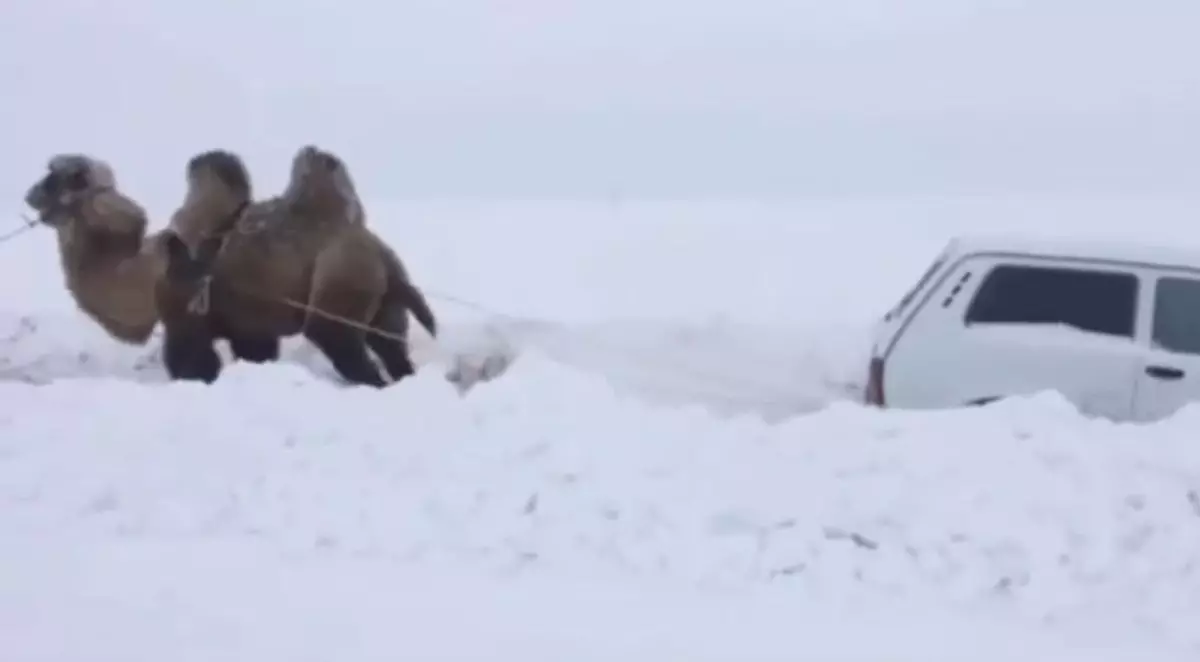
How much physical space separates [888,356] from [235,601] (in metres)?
4.00

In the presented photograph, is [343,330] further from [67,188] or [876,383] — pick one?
[876,383]

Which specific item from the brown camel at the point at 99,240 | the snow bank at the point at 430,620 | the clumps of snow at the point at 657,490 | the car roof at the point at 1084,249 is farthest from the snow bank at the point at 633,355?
the snow bank at the point at 430,620

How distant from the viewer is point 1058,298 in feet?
26.8

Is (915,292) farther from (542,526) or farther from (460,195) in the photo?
(460,195)

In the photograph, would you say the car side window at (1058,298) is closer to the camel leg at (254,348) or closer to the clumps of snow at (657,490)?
the clumps of snow at (657,490)

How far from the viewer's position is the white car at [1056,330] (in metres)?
8.03

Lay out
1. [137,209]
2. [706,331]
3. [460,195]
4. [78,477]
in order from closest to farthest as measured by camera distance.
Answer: [78,477]
[137,209]
[706,331]
[460,195]

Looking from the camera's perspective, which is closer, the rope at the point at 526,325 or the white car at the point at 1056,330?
the white car at the point at 1056,330

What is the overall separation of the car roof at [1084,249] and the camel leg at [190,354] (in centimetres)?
472

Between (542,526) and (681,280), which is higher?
(542,526)

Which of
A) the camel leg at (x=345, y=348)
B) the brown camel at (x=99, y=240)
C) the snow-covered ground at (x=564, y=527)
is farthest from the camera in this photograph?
the brown camel at (x=99, y=240)

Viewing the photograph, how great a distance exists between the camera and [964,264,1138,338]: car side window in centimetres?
810

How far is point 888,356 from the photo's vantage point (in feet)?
27.7

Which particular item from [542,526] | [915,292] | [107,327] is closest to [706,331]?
[915,292]
